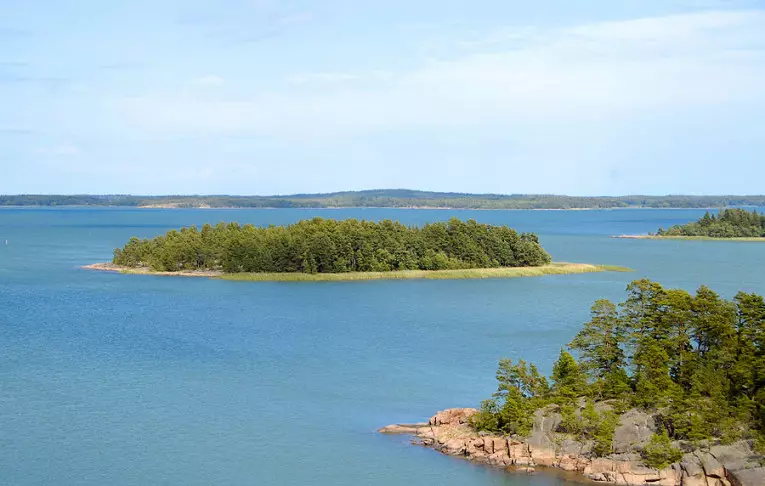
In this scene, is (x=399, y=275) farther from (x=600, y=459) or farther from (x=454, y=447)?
(x=600, y=459)

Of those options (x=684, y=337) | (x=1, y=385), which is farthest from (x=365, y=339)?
(x=684, y=337)

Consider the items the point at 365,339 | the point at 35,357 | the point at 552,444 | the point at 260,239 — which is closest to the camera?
the point at 552,444

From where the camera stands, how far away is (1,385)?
136ft

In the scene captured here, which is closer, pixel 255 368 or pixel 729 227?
pixel 255 368

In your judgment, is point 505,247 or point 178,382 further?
point 505,247

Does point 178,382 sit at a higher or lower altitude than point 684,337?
lower

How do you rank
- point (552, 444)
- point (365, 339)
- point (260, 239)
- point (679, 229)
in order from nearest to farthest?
point (552, 444) → point (365, 339) → point (260, 239) → point (679, 229)

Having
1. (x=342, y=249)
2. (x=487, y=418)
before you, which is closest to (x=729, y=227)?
(x=342, y=249)

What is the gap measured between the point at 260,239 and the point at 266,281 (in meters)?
6.05

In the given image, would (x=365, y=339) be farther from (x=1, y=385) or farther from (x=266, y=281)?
(x=266, y=281)

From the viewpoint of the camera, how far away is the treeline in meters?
85.2

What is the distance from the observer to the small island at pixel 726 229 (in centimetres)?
14850

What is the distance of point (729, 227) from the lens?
149500mm

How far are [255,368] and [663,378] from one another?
2093 cm
